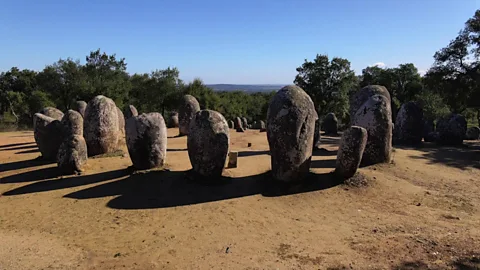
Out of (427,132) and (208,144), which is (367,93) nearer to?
(208,144)

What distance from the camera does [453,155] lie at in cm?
1694

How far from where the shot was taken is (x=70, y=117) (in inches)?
555

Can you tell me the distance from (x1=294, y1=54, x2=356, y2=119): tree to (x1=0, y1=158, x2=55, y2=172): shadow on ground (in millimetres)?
28982

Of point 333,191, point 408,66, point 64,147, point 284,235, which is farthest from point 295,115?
point 408,66

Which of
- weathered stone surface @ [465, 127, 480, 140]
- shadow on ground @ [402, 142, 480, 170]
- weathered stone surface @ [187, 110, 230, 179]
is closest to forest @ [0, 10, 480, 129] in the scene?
weathered stone surface @ [465, 127, 480, 140]

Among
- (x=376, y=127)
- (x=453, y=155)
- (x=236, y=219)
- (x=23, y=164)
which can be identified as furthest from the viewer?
(x=453, y=155)

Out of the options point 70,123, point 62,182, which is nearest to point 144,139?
point 62,182

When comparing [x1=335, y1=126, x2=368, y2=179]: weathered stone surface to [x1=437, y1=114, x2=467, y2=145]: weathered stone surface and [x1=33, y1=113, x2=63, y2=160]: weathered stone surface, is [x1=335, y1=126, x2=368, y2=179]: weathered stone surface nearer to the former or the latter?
[x1=33, y1=113, x2=63, y2=160]: weathered stone surface

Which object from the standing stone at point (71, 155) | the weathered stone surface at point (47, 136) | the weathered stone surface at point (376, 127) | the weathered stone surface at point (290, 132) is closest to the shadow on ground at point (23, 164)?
the weathered stone surface at point (47, 136)

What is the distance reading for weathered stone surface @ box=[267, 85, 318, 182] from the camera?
400 inches

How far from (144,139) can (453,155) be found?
14.7m

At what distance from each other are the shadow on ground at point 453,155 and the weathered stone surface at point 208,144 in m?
9.54

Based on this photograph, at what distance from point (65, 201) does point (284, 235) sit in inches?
244

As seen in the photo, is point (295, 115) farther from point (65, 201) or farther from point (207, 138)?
point (65, 201)
